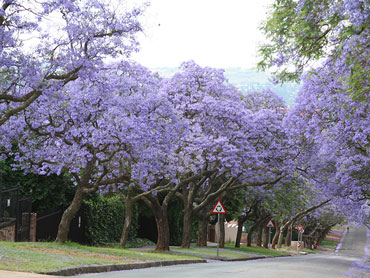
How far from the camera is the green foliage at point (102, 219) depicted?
30766mm

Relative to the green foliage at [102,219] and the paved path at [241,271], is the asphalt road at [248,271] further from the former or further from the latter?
the green foliage at [102,219]

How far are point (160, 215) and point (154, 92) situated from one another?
8.24 metres

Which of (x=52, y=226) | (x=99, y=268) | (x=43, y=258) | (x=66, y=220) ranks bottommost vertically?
(x=99, y=268)

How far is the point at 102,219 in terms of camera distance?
107 ft

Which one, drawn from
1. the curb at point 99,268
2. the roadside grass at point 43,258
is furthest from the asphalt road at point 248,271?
the roadside grass at point 43,258

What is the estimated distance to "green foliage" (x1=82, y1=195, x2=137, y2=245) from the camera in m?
30.8

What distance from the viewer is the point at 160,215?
30.2m

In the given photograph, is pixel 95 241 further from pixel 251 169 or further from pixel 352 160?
pixel 352 160

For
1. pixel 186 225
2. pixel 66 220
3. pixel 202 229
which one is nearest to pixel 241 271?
pixel 66 220

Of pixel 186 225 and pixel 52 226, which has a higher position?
pixel 186 225

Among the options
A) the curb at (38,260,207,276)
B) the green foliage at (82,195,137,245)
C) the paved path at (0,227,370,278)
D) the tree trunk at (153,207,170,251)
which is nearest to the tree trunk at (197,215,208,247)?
the green foliage at (82,195,137,245)

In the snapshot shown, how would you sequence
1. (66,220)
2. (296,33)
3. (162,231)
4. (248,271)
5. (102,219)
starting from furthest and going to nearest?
(102,219)
(162,231)
(66,220)
(248,271)
(296,33)

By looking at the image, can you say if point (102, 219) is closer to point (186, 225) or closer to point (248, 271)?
point (186, 225)

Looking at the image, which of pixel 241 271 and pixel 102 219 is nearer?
pixel 241 271
